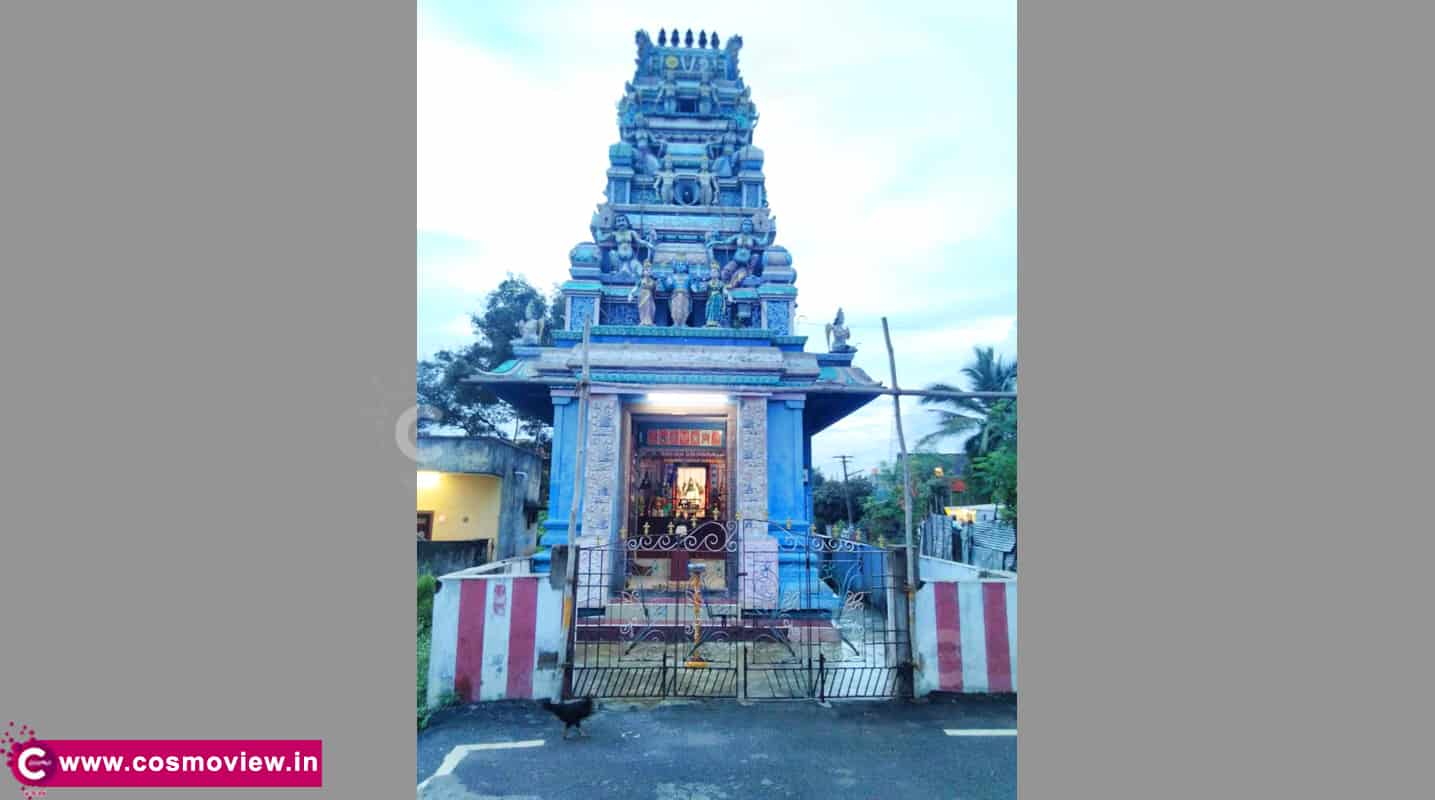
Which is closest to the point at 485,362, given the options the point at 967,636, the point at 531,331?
the point at 531,331

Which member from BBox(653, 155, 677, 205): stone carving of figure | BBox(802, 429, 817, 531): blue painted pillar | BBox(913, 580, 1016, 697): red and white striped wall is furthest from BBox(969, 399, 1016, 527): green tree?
BBox(913, 580, 1016, 697): red and white striped wall

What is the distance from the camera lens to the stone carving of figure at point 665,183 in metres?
14.4

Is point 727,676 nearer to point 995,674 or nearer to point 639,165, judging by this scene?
point 995,674

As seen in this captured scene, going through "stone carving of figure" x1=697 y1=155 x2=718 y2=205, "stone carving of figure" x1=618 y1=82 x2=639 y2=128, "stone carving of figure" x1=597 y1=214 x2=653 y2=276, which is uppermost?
"stone carving of figure" x1=618 y1=82 x2=639 y2=128

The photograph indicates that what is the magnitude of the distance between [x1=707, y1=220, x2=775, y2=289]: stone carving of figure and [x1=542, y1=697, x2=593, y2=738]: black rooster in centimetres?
942

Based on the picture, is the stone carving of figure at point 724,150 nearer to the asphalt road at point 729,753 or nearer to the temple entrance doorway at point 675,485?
the temple entrance doorway at point 675,485

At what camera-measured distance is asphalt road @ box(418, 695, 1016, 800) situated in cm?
405

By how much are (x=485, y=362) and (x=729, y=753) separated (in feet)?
63.4

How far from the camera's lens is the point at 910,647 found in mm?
6160

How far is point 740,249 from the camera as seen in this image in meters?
13.6

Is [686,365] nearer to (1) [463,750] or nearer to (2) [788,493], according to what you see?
(2) [788,493]

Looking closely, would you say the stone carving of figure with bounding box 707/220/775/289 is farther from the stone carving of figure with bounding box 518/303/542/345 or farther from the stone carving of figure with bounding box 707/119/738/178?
the stone carving of figure with bounding box 518/303/542/345
